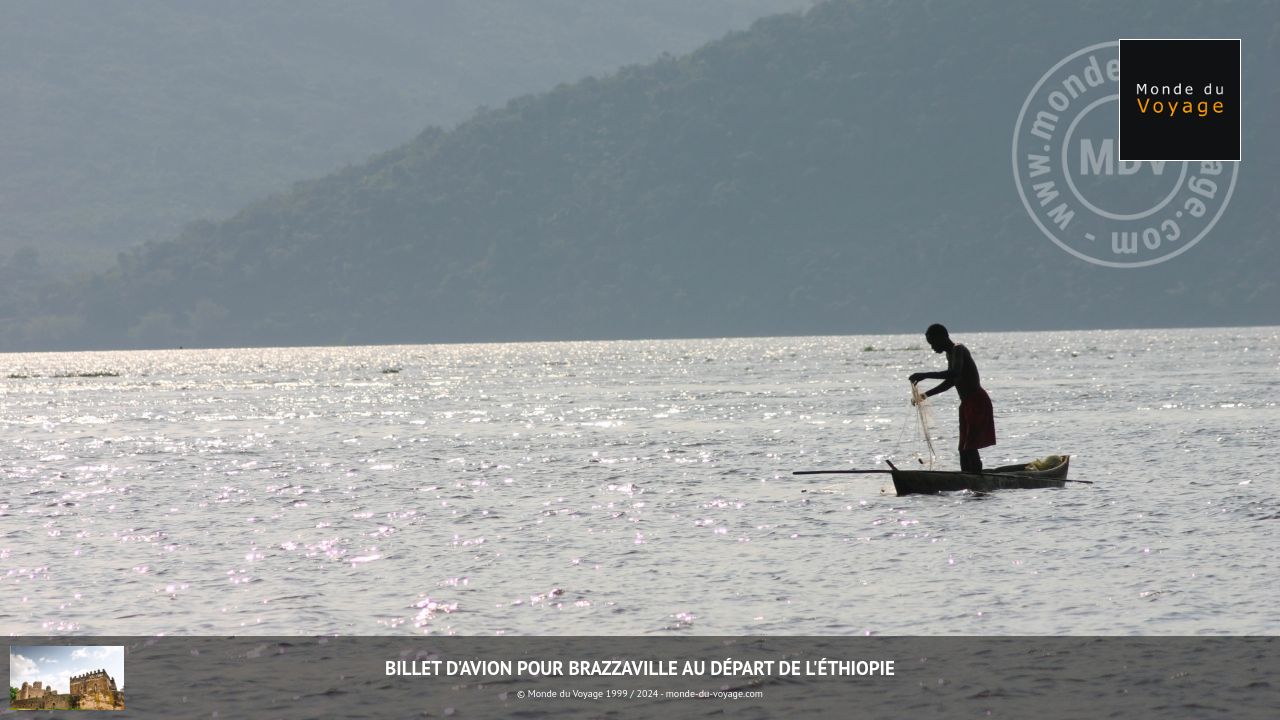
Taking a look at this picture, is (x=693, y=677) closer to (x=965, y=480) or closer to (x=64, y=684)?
(x=64, y=684)

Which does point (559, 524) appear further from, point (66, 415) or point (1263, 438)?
point (66, 415)

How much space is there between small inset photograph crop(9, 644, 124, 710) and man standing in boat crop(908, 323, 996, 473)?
16.1 metres

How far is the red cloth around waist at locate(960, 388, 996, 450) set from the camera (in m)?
29.0

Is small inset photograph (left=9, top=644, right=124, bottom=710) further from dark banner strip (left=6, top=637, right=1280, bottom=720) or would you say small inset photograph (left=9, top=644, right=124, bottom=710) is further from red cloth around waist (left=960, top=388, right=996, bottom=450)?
red cloth around waist (left=960, top=388, right=996, bottom=450)

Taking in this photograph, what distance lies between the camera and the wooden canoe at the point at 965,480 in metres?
30.3

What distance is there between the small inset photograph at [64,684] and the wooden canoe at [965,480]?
18035 millimetres

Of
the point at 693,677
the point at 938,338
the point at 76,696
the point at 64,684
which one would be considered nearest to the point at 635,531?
the point at 938,338

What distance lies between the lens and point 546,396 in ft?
310

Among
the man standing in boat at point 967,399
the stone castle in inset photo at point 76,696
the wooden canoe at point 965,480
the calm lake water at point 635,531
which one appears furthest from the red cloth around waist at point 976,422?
the stone castle in inset photo at point 76,696

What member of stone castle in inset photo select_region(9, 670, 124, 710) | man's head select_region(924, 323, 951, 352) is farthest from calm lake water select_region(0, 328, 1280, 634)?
stone castle in inset photo select_region(9, 670, 124, 710)

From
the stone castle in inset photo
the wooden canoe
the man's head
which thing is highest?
the man's head

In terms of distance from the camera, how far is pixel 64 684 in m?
14.3

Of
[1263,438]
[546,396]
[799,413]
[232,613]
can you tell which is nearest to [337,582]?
[232,613]

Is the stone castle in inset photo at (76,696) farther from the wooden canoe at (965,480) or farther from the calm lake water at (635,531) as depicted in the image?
the wooden canoe at (965,480)
